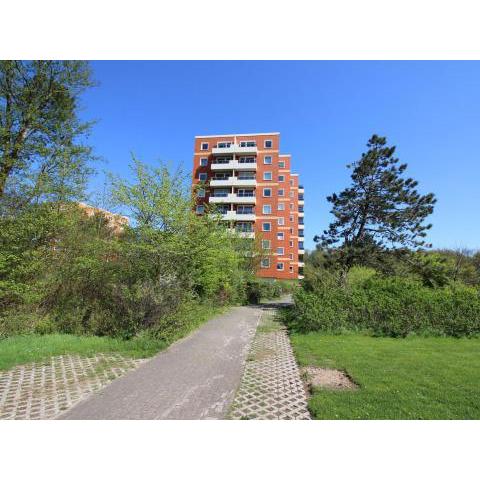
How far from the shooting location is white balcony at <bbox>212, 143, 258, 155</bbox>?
4166cm

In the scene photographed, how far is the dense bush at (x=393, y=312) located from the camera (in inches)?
427

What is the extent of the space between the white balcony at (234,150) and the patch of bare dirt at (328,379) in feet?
127

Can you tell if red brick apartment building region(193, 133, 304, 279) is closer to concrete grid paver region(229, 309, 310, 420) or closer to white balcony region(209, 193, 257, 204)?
white balcony region(209, 193, 257, 204)

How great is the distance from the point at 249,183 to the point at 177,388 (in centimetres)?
3752

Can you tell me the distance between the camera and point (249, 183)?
40.9 metres

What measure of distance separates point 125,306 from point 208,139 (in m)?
40.3

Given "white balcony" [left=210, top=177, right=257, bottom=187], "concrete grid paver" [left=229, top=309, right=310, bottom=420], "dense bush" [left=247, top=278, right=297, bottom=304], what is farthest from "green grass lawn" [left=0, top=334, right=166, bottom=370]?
"white balcony" [left=210, top=177, right=257, bottom=187]

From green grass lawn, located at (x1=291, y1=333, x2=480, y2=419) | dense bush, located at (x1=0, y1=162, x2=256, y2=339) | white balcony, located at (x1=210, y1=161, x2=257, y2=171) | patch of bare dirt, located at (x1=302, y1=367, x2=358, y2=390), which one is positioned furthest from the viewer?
white balcony, located at (x1=210, y1=161, x2=257, y2=171)

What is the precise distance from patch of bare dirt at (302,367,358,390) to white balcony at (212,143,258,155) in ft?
127

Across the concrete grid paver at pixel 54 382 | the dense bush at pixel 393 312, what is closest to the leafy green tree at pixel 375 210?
the dense bush at pixel 393 312

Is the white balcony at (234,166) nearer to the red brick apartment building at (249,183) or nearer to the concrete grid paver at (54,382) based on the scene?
the red brick apartment building at (249,183)
